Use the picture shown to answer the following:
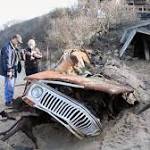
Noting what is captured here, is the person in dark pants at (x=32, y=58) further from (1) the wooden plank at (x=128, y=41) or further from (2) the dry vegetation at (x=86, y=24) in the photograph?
(2) the dry vegetation at (x=86, y=24)

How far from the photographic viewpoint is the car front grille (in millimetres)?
8312

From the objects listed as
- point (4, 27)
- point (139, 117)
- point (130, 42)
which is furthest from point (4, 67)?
point (4, 27)

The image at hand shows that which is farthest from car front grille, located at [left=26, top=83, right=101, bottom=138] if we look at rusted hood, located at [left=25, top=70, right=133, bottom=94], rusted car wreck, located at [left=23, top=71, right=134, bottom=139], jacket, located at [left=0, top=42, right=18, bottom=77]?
jacket, located at [left=0, top=42, right=18, bottom=77]

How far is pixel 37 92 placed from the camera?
8.61 meters

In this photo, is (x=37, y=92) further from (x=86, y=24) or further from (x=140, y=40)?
(x=86, y=24)

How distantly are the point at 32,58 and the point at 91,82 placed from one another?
2.99 metres

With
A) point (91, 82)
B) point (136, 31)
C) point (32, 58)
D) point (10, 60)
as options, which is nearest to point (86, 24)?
point (136, 31)

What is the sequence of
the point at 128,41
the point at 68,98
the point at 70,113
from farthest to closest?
1. the point at 128,41
2. the point at 68,98
3. the point at 70,113

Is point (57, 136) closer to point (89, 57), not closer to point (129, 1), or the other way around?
point (89, 57)

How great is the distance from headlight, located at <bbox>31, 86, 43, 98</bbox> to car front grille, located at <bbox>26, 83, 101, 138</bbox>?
91mm

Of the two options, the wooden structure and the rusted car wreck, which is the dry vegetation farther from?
the rusted car wreck

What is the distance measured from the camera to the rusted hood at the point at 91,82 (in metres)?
8.50

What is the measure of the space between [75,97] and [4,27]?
134ft

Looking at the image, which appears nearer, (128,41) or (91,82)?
(91,82)
